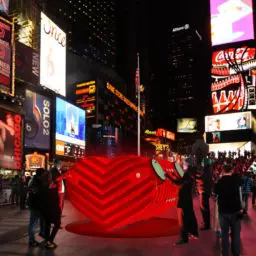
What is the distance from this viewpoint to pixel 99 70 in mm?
97688

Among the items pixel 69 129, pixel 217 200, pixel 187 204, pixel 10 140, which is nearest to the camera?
pixel 217 200

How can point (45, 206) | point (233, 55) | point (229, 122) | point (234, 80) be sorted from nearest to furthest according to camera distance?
point (45, 206) → point (229, 122) → point (234, 80) → point (233, 55)

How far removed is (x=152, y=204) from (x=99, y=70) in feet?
292

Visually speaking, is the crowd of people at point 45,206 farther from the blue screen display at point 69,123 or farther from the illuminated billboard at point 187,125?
the illuminated billboard at point 187,125

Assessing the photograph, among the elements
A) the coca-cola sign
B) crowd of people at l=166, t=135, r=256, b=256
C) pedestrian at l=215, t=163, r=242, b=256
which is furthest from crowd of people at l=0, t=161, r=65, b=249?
the coca-cola sign

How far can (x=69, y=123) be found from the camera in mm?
44594

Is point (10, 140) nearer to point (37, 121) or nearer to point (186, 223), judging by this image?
point (37, 121)

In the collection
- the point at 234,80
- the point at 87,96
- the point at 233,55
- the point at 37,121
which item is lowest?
the point at 37,121

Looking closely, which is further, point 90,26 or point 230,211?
point 90,26

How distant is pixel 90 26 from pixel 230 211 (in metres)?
133

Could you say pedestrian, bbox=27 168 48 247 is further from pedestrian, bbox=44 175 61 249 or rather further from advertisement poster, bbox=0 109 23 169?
advertisement poster, bbox=0 109 23 169

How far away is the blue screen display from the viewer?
41.8m

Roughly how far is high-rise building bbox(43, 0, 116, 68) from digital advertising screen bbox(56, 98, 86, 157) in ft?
222

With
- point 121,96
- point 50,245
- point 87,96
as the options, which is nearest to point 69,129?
point 87,96
